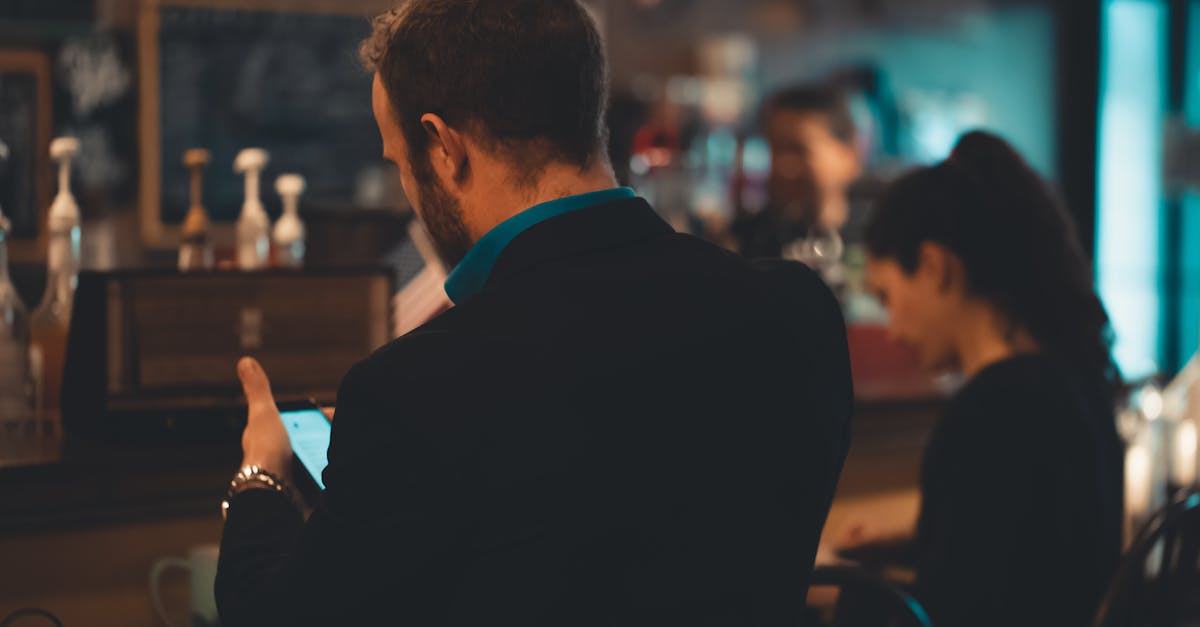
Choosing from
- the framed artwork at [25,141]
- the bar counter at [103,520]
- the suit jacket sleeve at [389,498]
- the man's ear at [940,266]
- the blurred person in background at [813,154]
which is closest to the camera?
the suit jacket sleeve at [389,498]

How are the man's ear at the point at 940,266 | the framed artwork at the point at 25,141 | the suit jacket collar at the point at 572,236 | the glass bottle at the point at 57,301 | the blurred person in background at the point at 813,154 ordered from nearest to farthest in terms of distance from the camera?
the suit jacket collar at the point at 572,236
the glass bottle at the point at 57,301
the man's ear at the point at 940,266
the framed artwork at the point at 25,141
the blurred person in background at the point at 813,154

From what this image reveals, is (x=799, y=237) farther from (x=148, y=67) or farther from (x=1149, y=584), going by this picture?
(x=148, y=67)

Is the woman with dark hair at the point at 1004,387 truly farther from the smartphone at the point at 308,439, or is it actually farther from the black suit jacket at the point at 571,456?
the smartphone at the point at 308,439

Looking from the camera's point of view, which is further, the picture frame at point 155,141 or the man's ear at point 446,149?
the picture frame at point 155,141

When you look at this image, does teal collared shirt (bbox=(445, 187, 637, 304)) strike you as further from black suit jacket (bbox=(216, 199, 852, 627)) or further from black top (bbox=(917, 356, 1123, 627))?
black top (bbox=(917, 356, 1123, 627))

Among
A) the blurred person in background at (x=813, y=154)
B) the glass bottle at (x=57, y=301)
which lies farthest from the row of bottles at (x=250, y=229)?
the blurred person in background at (x=813, y=154)

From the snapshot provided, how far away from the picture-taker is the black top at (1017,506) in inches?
64.5

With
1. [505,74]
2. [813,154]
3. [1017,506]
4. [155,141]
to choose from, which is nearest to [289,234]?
[505,74]

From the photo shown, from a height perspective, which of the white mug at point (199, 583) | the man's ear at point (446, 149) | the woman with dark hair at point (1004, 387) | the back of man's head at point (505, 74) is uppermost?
the back of man's head at point (505, 74)

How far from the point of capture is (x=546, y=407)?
2.96 feet

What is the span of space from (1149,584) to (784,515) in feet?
2.82

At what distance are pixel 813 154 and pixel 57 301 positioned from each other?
266cm

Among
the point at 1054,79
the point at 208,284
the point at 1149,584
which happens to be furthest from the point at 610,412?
the point at 1054,79

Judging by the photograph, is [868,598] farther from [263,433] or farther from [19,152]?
[19,152]
